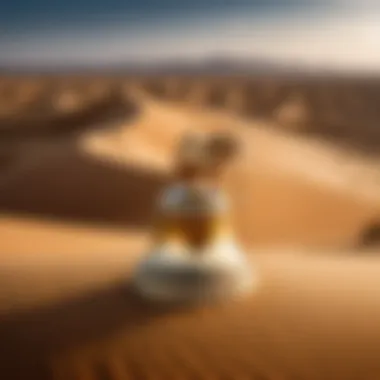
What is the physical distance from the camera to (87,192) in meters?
10.5

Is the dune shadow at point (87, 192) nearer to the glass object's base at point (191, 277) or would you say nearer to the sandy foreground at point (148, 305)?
the sandy foreground at point (148, 305)

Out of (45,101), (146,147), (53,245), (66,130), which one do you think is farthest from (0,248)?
(45,101)

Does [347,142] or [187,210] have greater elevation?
[347,142]

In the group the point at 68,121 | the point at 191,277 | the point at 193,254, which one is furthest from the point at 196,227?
the point at 68,121

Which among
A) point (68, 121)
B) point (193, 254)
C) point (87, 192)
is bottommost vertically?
point (193, 254)

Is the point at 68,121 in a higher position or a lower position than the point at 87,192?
higher

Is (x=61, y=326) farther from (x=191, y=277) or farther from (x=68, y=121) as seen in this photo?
(x=68, y=121)

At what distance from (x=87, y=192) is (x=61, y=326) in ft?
20.0

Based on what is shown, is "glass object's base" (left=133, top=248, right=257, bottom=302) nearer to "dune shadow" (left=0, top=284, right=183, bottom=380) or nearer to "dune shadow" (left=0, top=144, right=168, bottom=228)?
"dune shadow" (left=0, top=284, right=183, bottom=380)

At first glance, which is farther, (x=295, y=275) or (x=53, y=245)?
(x=53, y=245)

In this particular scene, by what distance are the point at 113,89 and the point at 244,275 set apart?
85.3 feet

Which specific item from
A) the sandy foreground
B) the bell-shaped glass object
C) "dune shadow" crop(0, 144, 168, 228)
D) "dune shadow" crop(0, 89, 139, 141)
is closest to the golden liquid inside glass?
the bell-shaped glass object

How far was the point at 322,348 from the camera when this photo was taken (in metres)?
4.13

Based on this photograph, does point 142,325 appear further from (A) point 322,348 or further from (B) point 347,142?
(B) point 347,142
